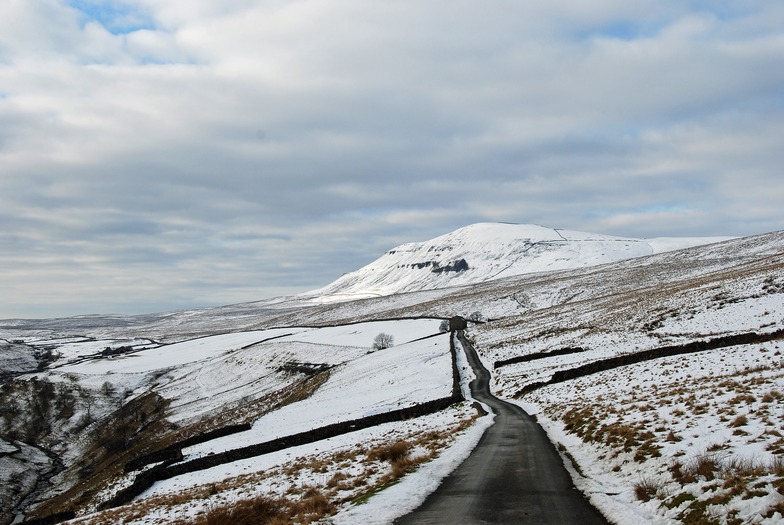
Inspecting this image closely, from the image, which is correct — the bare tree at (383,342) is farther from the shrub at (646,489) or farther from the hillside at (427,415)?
the shrub at (646,489)

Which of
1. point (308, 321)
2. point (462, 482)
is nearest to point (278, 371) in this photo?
point (462, 482)

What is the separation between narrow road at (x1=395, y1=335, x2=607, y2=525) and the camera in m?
10.8

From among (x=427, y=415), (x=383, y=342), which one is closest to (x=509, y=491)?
(x=427, y=415)

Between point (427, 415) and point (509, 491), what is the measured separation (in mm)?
21308

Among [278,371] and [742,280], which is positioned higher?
[742,280]

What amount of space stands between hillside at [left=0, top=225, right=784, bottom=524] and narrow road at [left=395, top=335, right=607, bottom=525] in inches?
21.8

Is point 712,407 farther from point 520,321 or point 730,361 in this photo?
point 520,321

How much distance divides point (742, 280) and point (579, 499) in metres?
59.1

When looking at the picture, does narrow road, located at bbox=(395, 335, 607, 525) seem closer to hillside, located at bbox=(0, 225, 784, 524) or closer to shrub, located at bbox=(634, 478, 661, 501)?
A: hillside, located at bbox=(0, 225, 784, 524)

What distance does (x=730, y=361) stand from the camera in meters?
26.6

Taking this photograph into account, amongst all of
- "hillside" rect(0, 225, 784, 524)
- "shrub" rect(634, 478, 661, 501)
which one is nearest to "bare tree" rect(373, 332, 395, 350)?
"hillside" rect(0, 225, 784, 524)

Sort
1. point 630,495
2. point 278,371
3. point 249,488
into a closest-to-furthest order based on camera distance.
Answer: point 630,495
point 249,488
point 278,371

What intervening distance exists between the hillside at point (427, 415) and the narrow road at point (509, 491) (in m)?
0.55

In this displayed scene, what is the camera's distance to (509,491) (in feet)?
42.2
